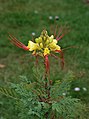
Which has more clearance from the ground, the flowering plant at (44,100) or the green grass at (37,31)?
the green grass at (37,31)

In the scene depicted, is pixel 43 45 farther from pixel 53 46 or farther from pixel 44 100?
pixel 44 100

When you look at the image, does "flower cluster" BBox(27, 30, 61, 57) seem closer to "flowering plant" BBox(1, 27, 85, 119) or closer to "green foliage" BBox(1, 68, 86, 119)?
"flowering plant" BBox(1, 27, 85, 119)

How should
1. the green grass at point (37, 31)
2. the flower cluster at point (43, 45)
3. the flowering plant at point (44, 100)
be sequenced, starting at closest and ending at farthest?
the flower cluster at point (43, 45)
the flowering plant at point (44, 100)
the green grass at point (37, 31)

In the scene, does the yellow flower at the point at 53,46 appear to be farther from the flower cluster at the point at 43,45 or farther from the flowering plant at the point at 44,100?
the flowering plant at the point at 44,100

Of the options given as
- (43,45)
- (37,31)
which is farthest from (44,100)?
(37,31)

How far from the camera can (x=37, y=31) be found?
17.9 ft

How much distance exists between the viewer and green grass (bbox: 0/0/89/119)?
4.37m

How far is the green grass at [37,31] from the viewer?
4367 mm

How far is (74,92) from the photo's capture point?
4.01 meters

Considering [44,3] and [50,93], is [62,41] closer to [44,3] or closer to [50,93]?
[44,3]

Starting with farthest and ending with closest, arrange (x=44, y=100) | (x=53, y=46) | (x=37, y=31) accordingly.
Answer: (x=37, y=31)
(x=44, y=100)
(x=53, y=46)

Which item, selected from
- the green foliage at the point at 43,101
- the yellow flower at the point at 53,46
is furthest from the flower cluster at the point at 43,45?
the green foliage at the point at 43,101

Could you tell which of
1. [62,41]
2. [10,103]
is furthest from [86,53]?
[10,103]

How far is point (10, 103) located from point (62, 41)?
67.5 inches
